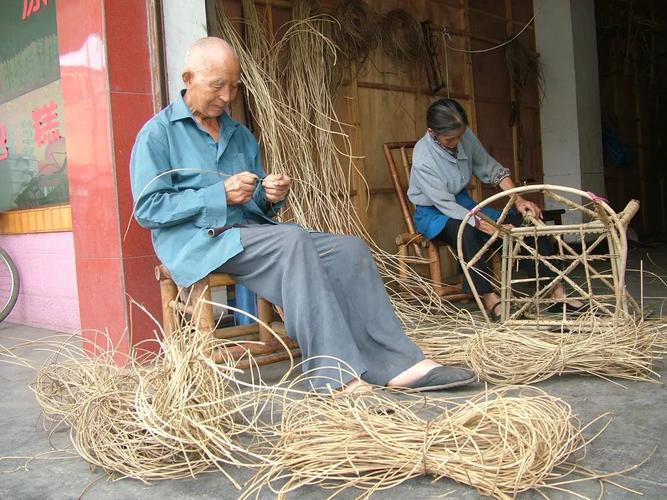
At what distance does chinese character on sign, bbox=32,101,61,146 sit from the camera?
3.41m

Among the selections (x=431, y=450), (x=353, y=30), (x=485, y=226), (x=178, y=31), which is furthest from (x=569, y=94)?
(x=431, y=450)

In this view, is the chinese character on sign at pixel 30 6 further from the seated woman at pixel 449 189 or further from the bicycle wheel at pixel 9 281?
the seated woman at pixel 449 189

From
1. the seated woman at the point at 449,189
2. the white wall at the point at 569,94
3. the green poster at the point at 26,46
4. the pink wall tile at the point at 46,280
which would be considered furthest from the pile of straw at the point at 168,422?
the white wall at the point at 569,94

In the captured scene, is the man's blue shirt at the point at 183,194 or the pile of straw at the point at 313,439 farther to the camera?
the man's blue shirt at the point at 183,194

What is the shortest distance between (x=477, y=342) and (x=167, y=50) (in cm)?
154

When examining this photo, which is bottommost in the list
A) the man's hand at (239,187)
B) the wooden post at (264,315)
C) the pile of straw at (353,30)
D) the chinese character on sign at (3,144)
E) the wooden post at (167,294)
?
the wooden post at (264,315)

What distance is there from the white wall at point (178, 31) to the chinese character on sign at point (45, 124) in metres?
1.14

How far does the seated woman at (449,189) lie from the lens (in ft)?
9.93

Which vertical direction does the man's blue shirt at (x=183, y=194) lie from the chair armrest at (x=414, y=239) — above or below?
above

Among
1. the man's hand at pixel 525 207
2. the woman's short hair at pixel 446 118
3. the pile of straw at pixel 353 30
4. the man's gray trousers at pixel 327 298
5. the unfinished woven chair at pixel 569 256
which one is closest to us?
the man's gray trousers at pixel 327 298

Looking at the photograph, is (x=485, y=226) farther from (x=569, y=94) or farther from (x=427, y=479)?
(x=569, y=94)

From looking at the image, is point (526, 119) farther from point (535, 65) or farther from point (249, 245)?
point (249, 245)

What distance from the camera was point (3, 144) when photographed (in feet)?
12.9

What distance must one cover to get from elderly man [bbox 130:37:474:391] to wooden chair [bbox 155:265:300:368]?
0.17ft
